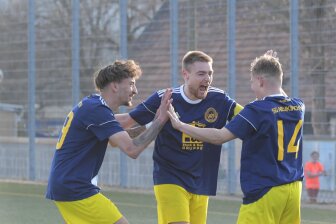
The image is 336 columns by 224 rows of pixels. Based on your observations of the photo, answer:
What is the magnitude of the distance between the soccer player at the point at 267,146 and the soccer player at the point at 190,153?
0.91 meters

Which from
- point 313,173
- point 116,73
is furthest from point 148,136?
point 313,173

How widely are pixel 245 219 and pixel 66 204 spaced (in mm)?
1274

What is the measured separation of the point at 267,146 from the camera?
5859mm

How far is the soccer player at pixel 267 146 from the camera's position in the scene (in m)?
5.84

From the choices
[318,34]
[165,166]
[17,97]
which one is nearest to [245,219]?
[165,166]

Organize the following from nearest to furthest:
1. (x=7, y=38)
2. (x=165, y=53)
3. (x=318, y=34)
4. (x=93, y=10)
Answer: 1. (x=318, y=34)
2. (x=165, y=53)
3. (x=93, y=10)
4. (x=7, y=38)

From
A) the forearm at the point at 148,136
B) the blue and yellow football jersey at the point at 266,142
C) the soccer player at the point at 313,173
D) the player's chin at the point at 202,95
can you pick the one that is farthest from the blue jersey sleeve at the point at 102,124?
the soccer player at the point at 313,173

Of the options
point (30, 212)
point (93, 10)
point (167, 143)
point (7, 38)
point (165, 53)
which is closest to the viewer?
point (167, 143)

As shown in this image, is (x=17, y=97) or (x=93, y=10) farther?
(x=17, y=97)

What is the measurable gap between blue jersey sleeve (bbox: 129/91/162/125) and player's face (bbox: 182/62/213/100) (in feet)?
1.12

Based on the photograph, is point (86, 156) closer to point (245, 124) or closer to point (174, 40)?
point (245, 124)

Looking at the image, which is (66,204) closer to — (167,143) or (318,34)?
(167,143)

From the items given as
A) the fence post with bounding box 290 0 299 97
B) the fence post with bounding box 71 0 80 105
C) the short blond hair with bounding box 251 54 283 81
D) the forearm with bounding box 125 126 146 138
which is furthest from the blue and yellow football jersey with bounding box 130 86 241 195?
the fence post with bounding box 71 0 80 105

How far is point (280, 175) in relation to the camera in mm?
5887
